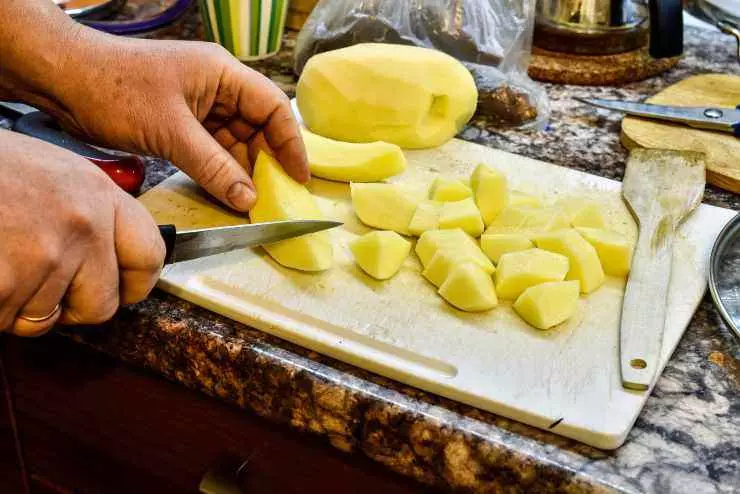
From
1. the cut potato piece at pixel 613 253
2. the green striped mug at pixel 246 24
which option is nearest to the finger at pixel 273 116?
the cut potato piece at pixel 613 253

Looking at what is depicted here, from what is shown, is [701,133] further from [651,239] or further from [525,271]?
[525,271]

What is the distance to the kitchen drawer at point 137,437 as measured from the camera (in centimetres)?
78

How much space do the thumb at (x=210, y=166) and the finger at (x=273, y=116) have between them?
7 cm

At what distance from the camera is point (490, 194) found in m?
0.94

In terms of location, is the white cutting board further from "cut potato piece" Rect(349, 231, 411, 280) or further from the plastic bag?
the plastic bag

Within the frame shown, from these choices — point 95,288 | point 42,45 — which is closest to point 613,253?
point 95,288

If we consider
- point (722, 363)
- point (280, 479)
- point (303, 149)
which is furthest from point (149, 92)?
point (722, 363)

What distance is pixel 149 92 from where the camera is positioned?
909 millimetres

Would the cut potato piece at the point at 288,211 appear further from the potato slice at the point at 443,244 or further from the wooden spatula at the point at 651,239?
the wooden spatula at the point at 651,239

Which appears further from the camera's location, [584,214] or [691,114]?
[691,114]

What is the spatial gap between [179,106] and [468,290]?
1.21ft

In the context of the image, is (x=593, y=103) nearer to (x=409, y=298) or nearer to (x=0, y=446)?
(x=409, y=298)

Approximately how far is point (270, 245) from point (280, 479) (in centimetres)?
23

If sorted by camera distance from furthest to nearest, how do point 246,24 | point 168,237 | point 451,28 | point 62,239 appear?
point 246,24
point 451,28
point 168,237
point 62,239
